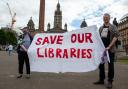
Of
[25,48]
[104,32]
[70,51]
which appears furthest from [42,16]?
[104,32]

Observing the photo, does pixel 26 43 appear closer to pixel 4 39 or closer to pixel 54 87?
pixel 54 87

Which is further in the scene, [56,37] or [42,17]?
[42,17]

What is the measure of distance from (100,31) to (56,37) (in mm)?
1259

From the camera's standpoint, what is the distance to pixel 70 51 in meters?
10.2

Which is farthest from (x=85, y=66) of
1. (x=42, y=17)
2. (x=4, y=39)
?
(x=4, y=39)

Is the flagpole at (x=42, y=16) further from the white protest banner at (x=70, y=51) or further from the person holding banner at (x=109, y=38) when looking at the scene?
the person holding banner at (x=109, y=38)

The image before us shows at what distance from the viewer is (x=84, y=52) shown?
397 inches

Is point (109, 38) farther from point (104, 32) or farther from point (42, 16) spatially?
point (42, 16)

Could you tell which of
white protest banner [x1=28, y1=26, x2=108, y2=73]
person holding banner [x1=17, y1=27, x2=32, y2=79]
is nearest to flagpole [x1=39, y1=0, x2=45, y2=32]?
person holding banner [x1=17, y1=27, x2=32, y2=79]

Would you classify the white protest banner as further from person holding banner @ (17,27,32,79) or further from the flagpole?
the flagpole

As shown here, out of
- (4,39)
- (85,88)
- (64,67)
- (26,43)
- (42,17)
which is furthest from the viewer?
(4,39)

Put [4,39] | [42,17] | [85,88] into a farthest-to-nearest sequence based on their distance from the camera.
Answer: [4,39] < [42,17] < [85,88]

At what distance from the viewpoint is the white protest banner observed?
10023 millimetres

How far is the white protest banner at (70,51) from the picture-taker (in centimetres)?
1002
